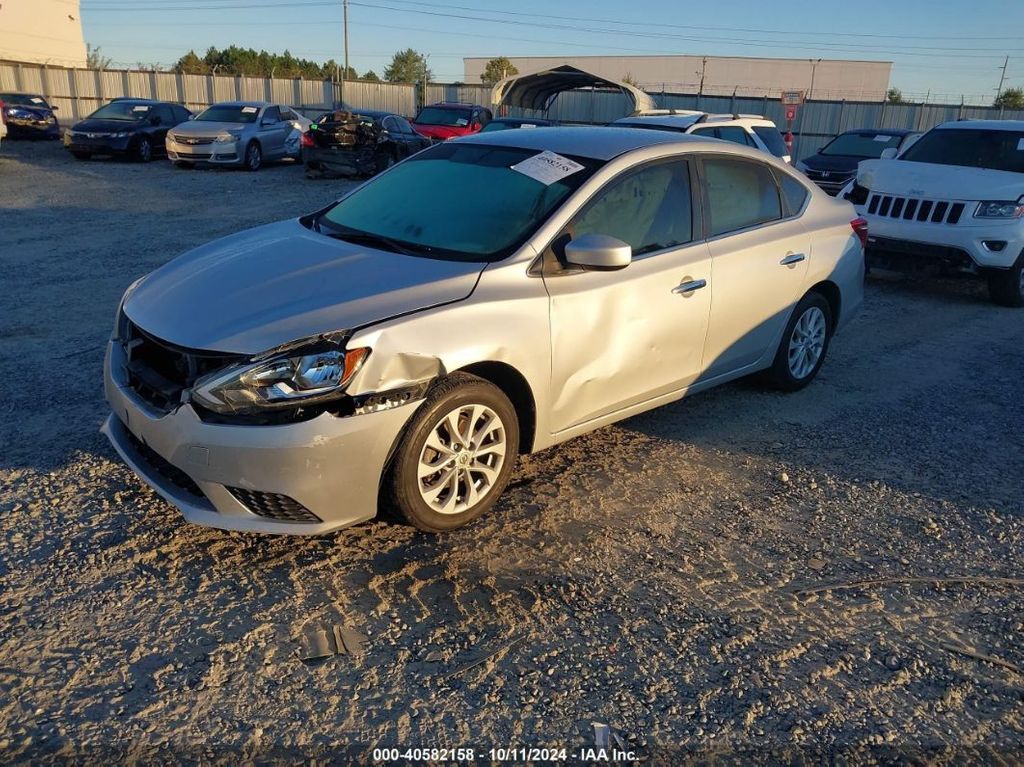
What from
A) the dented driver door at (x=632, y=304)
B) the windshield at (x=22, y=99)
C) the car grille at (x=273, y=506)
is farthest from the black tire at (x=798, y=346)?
the windshield at (x=22, y=99)

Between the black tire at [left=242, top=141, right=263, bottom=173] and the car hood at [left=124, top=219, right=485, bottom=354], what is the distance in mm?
15705

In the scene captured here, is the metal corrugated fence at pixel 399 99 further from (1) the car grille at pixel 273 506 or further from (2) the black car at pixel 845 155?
(1) the car grille at pixel 273 506

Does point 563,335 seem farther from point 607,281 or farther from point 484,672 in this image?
point 484,672

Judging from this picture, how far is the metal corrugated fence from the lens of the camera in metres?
28.8

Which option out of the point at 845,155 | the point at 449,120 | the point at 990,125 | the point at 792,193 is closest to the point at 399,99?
the point at 449,120

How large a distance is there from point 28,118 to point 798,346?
2548cm

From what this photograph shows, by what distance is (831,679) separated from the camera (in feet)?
9.47

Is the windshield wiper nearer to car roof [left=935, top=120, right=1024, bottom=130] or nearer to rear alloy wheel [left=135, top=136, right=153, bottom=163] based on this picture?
car roof [left=935, top=120, right=1024, bottom=130]

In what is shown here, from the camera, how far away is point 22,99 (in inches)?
992

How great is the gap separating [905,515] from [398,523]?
246 cm

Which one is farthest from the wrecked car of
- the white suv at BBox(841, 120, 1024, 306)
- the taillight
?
the white suv at BBox(841, 120, 1024, 306)

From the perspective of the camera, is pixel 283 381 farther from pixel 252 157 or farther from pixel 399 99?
pixel 399 99

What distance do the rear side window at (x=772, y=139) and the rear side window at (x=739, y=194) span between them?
724 centimetres

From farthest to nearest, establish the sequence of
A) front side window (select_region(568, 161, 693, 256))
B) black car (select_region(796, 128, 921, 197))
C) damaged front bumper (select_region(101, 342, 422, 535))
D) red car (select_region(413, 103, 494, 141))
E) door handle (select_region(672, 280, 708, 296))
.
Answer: red car (select_region(413, 103, 494, 141)) < black car (select_region(796, 128, 921, 197)) < door handle (select_region(672, 280, 708, 296)) < front side window (select_region(568, 161, 693, 256)) < damaged front bumper (select_region(101, 342, 422, 535))
